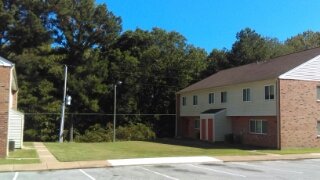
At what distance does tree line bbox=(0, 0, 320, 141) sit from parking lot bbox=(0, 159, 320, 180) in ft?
103

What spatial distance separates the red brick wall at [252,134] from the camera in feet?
115

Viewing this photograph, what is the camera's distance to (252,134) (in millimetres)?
38531

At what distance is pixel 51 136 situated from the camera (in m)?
55.1

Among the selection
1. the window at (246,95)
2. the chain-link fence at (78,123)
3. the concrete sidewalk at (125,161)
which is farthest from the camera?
the chain-link fence at (78,123)

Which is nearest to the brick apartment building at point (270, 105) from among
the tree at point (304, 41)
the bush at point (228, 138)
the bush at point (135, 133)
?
the bush at point (228, 138)

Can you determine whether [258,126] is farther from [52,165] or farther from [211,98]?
[52,165]

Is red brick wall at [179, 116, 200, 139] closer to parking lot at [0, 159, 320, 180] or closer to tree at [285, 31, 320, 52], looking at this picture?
tree at [285, 31, 320, 52]

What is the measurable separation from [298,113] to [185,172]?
1836cm

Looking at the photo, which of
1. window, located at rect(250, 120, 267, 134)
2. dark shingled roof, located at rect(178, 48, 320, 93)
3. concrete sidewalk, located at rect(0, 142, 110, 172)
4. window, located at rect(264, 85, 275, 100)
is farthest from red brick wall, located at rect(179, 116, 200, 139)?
concrete sidewalk, located at rect(0, 142, 110, 172)

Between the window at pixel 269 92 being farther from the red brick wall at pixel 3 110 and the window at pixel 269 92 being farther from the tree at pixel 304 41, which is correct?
the tree at pixel 304 41

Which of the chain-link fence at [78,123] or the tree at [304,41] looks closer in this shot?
the chain-link fence at [78,123]

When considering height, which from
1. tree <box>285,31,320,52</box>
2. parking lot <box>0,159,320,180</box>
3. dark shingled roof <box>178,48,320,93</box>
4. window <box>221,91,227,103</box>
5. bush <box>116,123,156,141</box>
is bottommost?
parking lot <box>0,159,320,180</box>

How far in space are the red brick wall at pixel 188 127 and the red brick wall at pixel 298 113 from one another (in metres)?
16.2

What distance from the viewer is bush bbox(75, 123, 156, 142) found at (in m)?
53.0
